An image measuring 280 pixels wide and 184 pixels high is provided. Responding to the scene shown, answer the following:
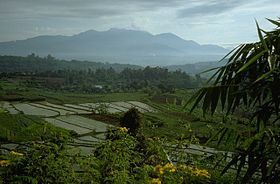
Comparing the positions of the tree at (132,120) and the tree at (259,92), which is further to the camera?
the tree at (132,120)

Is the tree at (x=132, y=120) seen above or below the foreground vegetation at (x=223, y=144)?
below

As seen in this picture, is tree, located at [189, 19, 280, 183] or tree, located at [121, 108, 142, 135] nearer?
tree, located at [189, 19, 280, 183]

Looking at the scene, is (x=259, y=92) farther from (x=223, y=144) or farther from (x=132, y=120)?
(x=132, y=120)

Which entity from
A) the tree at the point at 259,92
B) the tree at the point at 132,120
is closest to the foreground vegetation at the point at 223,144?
the tree at the point at 259,92

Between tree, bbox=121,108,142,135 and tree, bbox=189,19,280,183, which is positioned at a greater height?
tree, bbox=189,19,280,183

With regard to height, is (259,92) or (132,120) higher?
(259,92)

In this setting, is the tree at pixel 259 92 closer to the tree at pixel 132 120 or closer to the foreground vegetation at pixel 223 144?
the foreground vegetation at pixel 223 144

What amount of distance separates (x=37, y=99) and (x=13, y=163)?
22.0m

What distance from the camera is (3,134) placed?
40.7ft

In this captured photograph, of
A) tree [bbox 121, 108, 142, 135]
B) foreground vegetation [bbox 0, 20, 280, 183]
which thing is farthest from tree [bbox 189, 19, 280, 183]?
tree [bbox 121, 108, 142, 135]

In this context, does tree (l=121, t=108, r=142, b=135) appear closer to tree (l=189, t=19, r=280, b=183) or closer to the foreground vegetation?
the foreground vegetation

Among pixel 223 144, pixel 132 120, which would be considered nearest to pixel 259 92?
pixel 223 144

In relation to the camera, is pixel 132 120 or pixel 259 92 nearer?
pixel 259 92

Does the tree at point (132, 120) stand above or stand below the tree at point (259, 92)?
below
